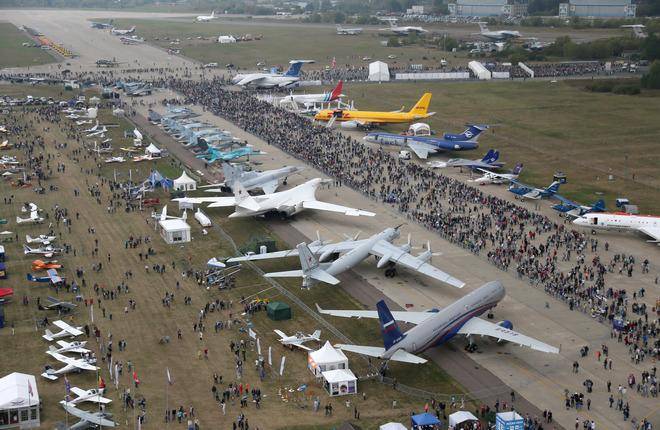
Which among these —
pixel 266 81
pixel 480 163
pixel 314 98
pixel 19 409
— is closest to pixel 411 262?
pixel 19 409

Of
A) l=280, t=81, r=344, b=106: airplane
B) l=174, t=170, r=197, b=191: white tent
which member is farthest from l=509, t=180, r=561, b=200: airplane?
l=280, t=81, r=344, b=106: airplane

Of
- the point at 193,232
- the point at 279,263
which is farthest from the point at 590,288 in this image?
the point at 193,232

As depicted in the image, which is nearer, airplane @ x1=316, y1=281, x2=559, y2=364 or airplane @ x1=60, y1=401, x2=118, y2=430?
airplane @ x1=60, y1=401, x2=118, y2=430

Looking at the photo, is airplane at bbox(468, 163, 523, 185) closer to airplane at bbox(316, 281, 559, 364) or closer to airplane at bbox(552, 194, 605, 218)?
airplane at bbox(552, 194, 605, 218)

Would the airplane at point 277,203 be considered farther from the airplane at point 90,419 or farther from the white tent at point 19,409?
the white tent at point 19,409

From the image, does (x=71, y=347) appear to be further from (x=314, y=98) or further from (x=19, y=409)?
(x=314, y=98)

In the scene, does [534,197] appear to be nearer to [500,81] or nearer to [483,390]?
[483,390]
